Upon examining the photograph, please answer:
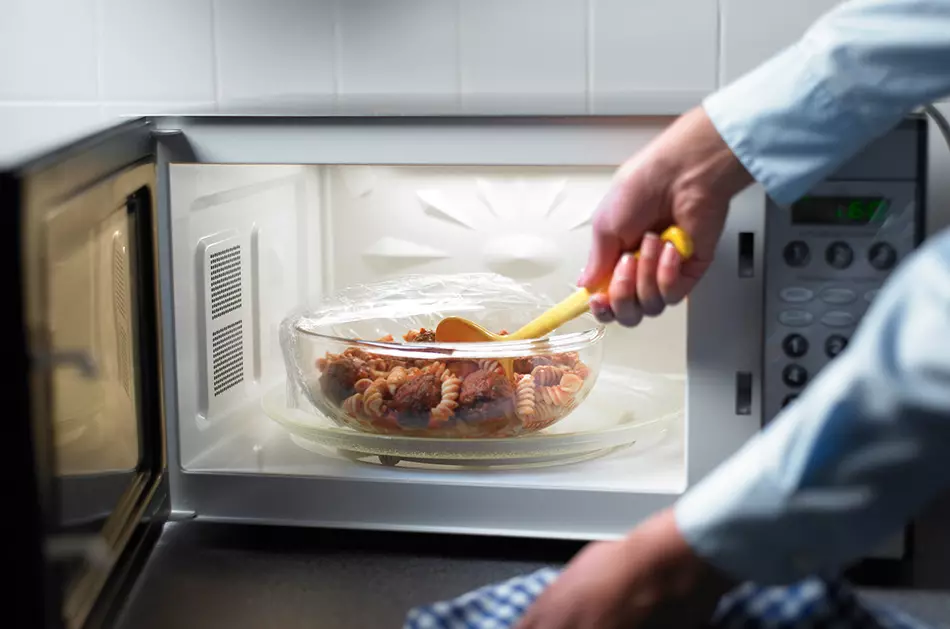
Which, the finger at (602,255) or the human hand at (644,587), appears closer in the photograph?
the human hand at (644,587)

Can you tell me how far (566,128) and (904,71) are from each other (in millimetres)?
227

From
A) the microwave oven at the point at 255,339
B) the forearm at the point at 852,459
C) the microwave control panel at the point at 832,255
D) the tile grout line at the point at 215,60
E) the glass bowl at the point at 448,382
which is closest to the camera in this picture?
the forearm at the point at 852,459

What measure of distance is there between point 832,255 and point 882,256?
0.03 metres

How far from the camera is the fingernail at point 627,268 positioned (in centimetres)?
77

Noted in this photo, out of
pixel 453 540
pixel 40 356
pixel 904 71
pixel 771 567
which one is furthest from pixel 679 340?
pixel 40 356

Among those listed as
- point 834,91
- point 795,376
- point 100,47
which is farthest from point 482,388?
point 100,47

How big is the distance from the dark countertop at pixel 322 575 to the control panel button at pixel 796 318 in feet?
0.67

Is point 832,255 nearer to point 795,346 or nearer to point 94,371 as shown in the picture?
point 795,346

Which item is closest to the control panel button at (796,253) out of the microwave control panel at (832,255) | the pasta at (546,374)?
the microwave control panel at (832,255)

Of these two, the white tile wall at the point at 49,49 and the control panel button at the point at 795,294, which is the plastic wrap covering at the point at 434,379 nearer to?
the control panel button at the point at 795,294

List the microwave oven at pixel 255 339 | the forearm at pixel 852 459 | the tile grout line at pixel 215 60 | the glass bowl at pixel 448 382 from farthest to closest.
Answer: the tile grout line at pixel 215 60 → the glass bowl at pixel 448 382 → the microwave oven at pixel 255 339 → the forearm at pixel 852 459

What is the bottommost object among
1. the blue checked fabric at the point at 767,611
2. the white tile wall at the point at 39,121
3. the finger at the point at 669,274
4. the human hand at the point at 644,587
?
the blue checked fabric at the point at 767,611

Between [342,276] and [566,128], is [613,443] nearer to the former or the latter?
[566,128]

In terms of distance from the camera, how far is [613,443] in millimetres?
893
